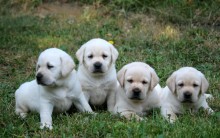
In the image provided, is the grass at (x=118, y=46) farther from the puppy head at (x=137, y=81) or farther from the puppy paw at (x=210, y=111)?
the puppy head at (x=137, y=81)

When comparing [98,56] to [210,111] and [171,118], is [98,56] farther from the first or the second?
[210,111]

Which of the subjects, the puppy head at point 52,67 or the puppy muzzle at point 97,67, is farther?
the puppy muzzle at point 97,67

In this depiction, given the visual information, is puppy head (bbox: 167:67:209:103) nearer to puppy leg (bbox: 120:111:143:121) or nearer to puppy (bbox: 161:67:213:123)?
puppy (bbox: 161:67:213:123)

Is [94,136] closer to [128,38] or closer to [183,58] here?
[183,58]

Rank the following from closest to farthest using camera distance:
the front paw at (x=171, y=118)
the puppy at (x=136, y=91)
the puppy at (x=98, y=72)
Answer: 1. the front paw at (x=171, y=118)
2. the puppy at (x=136, y=91)
3. the puppy at (x=98, y=72)

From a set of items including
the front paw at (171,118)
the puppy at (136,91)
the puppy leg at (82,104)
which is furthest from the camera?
the puppy leg at (82,104)

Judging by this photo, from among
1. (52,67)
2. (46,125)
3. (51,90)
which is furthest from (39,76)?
(46,125)

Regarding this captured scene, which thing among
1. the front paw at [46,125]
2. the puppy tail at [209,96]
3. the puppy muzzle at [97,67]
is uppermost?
the puppy muzzle at [97,67]

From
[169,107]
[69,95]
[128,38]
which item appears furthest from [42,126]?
[128,38]

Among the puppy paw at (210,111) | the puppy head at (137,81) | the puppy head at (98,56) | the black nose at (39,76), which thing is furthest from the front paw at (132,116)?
the black nose at (39,76)
